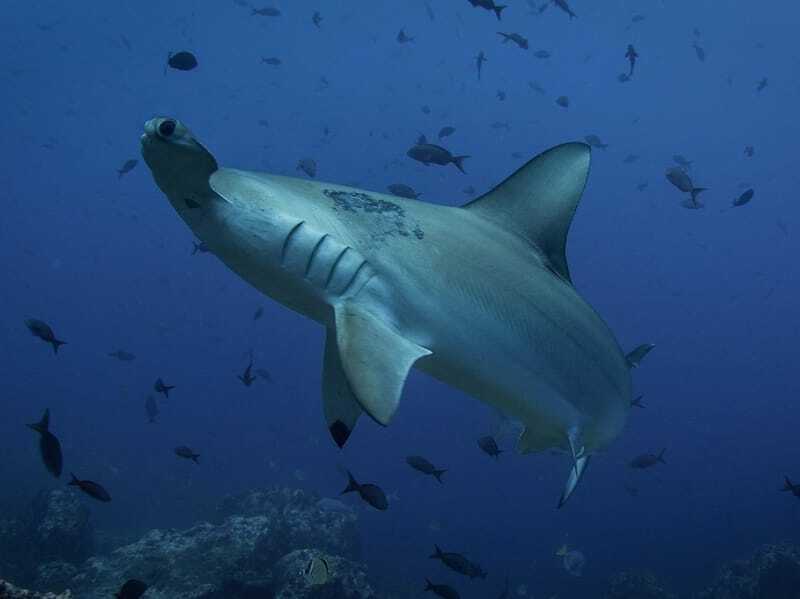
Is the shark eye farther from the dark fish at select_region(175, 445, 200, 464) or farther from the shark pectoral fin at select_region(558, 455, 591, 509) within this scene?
the dark fish at select_region(175, 445, 200, 464)

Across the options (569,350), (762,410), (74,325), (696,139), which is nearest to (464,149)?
(696,139)

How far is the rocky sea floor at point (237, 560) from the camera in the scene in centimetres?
866

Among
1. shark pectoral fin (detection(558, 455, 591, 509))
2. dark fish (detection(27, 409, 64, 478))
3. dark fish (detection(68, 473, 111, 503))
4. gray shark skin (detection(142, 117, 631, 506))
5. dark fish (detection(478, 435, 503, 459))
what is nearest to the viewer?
gray shark skin (detection(142, 117, 631, 506))

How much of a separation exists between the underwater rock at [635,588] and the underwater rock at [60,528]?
464 inches

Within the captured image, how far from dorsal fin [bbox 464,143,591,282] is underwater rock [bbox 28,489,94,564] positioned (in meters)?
12.9

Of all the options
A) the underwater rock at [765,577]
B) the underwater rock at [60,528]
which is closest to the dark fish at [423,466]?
the underwater rock at [60,528]

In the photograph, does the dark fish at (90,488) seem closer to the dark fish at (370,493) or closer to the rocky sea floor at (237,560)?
the rocky sea floor at (237,560)

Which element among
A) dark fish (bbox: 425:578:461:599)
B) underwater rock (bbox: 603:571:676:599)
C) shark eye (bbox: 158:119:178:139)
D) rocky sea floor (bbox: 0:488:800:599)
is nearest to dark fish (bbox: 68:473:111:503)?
rocky sea floor (bbox: 0:488:800:599)

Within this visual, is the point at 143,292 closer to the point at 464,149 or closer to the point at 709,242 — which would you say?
the point at 464,149

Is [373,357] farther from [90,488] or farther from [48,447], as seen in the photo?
[90,488]

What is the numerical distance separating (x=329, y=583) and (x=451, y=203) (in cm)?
5290

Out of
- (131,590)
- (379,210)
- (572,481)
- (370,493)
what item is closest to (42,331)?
(131,590)

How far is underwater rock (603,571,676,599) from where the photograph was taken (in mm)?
13180

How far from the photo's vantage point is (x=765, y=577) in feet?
41.4
